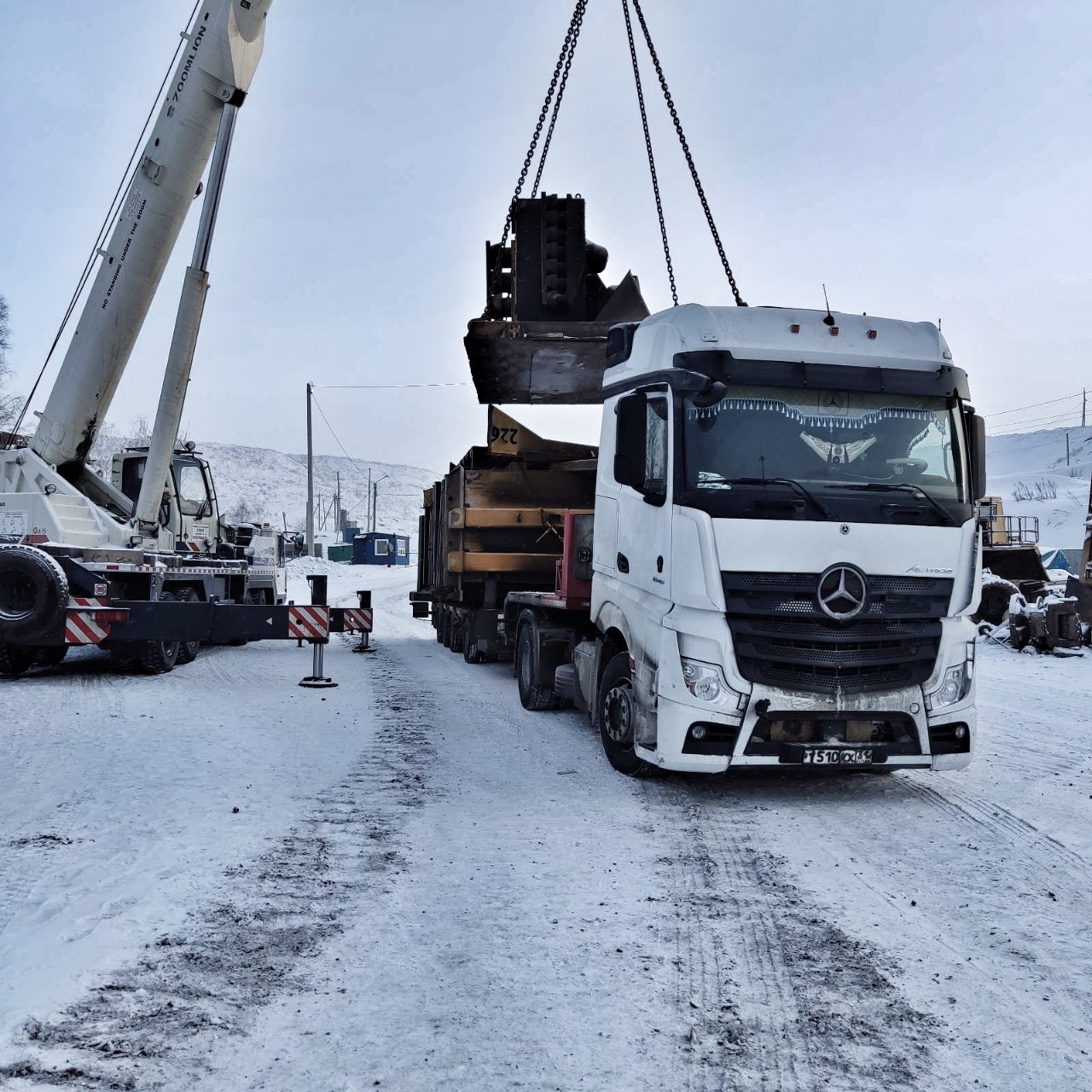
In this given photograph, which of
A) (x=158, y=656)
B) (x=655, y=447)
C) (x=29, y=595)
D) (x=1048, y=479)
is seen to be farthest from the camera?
(x=1048, y=479)

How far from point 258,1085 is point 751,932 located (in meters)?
2.11

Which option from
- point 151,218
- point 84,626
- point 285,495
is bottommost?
point 84,626

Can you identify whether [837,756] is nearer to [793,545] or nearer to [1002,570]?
[793,545]

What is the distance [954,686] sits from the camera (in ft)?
20.9

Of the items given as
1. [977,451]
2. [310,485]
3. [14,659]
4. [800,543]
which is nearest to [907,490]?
[977,451]

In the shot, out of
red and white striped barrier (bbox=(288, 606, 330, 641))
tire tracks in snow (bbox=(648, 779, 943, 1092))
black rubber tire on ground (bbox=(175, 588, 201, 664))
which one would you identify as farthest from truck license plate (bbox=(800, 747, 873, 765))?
black rubber tire on ground (bbox=(175, 588, 201, 664))

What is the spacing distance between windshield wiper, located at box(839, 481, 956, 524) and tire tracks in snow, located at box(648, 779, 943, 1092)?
2.39 m

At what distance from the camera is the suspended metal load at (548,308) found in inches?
431

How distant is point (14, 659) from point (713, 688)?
842 cm

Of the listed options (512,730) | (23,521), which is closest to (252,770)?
(512,730)

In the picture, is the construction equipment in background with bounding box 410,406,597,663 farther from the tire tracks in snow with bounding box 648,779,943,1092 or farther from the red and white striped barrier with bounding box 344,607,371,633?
the tire tracks in snow with bounding box 648,779,943,1092

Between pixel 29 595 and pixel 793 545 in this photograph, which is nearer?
pixel 793 545

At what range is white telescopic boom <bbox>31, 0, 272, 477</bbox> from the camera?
1134 cm

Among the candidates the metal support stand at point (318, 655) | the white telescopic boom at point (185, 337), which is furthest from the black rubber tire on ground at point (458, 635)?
the white telescopic boom at point (185, 337)
